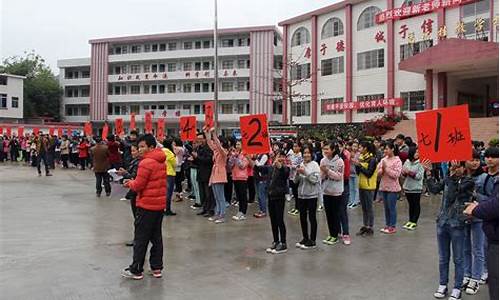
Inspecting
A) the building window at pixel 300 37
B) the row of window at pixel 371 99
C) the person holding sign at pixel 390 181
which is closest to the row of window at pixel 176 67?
the building window at pixel 300 37

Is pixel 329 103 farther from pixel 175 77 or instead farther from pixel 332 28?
pixel 175 77

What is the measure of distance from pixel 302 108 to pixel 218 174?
27677 mm

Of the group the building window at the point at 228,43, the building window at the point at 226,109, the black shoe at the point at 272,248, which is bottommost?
the black shoe at the point at 272,248

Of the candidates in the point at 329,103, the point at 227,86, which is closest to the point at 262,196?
the point at 329,103

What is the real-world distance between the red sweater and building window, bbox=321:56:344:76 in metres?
29.3

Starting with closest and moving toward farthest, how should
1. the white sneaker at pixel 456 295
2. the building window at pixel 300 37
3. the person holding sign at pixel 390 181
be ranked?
the white sneaker at pixel 456 295, the person holding sign at pixel 390 181, the building window at pixel 300 37

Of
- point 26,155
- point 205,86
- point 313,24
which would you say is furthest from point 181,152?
point 205,86

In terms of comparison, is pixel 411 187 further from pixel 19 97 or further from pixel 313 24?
pixel 19 97

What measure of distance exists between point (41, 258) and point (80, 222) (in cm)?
250

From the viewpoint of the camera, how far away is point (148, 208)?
518 centimetres

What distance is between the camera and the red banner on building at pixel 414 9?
26703 mm

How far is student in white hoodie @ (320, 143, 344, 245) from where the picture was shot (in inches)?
265

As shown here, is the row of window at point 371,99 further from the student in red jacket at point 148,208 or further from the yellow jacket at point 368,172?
the student in red jacket at point 148,208

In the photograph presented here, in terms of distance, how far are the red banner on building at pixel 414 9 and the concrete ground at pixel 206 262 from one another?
2122 cm
